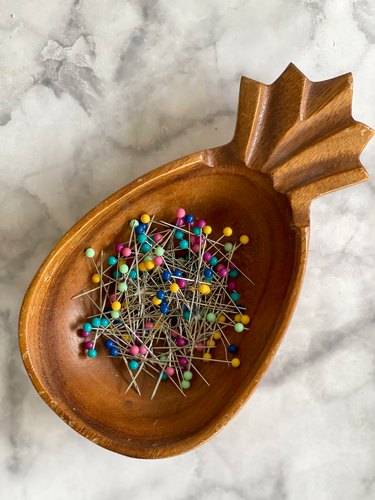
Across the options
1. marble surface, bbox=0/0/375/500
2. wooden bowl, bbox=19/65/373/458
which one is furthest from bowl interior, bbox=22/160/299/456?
marble surface, bbox=0/0/375/500

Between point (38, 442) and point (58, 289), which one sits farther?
point (38, 442)

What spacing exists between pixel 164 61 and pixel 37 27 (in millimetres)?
227

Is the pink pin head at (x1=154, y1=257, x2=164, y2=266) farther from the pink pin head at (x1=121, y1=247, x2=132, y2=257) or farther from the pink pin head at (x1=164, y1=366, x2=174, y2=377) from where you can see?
the pink pin head at (x1=164, y1=366, x2=174, y2=377)

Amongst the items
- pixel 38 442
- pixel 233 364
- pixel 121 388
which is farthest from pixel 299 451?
pixel 38 442

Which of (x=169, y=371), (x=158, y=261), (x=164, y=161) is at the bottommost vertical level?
(x=169, y=371)

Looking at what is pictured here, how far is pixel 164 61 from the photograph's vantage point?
119 cm

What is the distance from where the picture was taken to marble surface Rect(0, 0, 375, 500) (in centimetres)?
118

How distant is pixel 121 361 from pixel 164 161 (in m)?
0.35

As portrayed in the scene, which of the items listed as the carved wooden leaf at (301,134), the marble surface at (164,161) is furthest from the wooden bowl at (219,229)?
the marble surface at (164,161)

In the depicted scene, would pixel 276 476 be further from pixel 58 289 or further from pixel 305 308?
pixel 58 289

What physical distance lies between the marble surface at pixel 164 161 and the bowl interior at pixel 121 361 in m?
0.10

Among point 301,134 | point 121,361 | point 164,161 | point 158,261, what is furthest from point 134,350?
point 301,134

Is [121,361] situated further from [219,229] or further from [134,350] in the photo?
[219,229]

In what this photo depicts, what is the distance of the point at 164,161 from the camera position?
118cm
